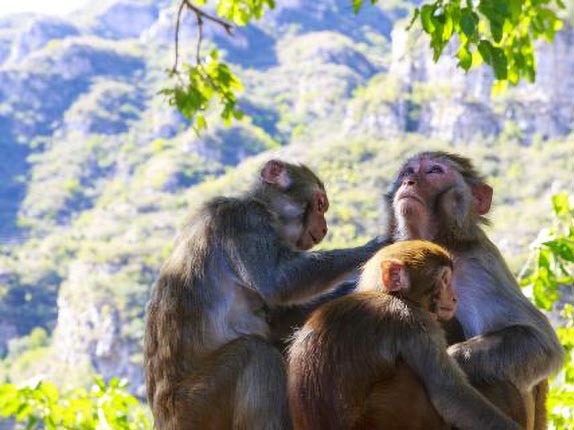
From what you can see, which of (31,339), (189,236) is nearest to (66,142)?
(31,339)

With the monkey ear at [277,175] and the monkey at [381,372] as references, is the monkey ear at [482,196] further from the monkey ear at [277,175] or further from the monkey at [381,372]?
the monkey ear at [277,175]

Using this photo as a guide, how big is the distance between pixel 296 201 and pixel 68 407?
2004mm

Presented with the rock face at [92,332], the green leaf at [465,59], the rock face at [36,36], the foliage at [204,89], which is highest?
the rock face at [36,36]

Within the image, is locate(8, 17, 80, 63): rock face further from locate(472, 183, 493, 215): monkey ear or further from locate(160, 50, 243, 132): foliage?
locate(472, 183, 493, 215): monkey ear

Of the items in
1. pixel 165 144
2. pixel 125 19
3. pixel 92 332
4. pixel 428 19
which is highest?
pixel 125 19

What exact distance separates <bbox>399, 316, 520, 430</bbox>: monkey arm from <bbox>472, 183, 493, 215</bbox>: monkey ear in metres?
0.80

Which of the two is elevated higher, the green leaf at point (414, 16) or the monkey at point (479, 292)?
the green leaf at point (414, 16)

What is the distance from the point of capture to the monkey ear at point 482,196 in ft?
11.7

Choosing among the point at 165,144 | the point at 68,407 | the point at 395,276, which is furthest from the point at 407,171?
the point at 165,144

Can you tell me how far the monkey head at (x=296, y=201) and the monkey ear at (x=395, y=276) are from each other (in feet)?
3.57

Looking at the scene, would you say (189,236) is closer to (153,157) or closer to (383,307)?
(383,307)

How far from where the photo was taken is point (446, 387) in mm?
2861

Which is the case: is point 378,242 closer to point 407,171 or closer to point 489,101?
point 407,171

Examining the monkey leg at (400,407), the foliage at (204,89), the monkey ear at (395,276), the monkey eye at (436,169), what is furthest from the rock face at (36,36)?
the monkey leg at (400,407)
